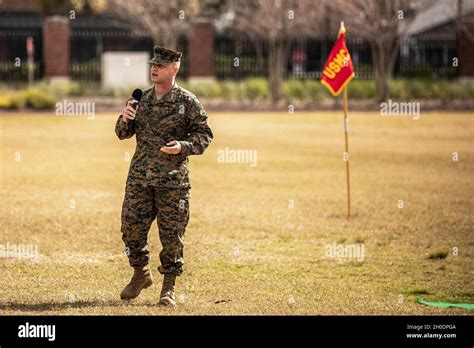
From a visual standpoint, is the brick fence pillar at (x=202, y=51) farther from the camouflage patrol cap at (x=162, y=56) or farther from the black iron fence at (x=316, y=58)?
the camouflage patrol cap at (x=162, y=56)

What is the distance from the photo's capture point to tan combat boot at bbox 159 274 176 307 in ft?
31.2

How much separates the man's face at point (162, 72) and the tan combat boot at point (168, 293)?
1.76 meters

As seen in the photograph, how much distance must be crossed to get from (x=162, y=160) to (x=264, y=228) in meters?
5.81

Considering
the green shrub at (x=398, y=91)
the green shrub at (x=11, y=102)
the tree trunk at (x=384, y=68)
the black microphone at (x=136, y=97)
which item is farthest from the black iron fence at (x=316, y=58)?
the black microphone at (x=136, y=97)

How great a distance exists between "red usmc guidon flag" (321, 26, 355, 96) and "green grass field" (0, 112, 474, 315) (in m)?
1.97

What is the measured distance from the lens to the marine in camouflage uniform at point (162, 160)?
9320 mm

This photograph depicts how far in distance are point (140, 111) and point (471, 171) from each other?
1418 cm

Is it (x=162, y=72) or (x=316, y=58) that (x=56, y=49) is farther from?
(x=162, y=72)

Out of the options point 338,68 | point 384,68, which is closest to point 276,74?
point 384,68

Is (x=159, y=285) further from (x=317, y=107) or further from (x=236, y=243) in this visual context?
(x=317, y=107)

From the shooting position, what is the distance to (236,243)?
1366 cm

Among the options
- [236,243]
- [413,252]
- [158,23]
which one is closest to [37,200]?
[236,243]

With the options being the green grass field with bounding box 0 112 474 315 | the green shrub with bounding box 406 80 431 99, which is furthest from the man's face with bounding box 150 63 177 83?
the green shrub with bounding box 406 80 431 99
